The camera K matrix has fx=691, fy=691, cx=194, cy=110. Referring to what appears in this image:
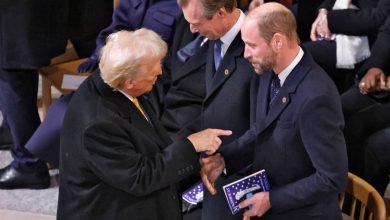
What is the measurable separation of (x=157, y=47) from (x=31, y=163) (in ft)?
6.85

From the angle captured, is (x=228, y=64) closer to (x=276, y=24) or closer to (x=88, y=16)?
(x=276, y=24)

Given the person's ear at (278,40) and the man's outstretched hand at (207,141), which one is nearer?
the person's ear at (278,40)

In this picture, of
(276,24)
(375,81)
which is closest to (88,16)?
(375,81)

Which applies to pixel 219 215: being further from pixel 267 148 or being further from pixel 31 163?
pixel 31 163

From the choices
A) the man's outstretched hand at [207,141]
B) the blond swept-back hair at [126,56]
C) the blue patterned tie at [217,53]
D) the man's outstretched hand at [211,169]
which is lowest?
the man's outstretched hand at [211,169]

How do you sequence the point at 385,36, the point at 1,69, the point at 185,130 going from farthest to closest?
the point at 1,69
the point at 385,36
the point at 185,130

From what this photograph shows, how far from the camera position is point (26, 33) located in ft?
12.7

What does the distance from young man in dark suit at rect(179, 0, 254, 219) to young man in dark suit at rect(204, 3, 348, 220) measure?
233 millimetres

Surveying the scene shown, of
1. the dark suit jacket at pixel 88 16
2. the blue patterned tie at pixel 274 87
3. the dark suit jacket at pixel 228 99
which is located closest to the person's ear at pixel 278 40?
the blue patterned tie at pixel 274 87

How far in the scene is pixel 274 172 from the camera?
2.35 metres

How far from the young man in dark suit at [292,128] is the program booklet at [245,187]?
25 millimetres

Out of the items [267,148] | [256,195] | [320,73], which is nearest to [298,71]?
[320,73]

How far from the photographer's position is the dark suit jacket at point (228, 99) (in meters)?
2.65

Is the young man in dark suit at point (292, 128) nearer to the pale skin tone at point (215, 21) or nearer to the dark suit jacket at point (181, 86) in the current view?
the pale skin tone at point (215, 21)
